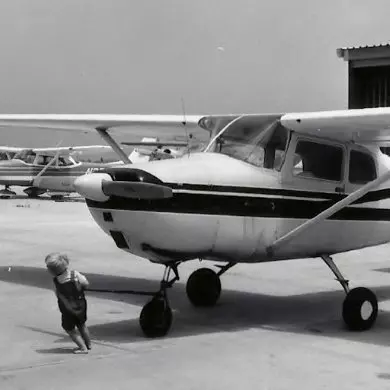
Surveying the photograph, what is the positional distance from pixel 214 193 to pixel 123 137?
5.10 meters

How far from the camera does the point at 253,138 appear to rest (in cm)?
779

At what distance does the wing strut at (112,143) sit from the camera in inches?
399

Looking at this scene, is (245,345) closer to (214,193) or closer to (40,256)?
(214,193)

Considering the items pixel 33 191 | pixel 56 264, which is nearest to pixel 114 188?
pixel 56 264

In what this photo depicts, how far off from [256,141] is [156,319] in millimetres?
2043

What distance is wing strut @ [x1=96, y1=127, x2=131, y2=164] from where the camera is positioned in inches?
399

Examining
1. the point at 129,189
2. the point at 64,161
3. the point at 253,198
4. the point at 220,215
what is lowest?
the point at 64,161

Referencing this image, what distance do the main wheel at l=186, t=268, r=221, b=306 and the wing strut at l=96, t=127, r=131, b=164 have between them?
1.87m

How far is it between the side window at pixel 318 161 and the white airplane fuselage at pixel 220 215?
19 cm

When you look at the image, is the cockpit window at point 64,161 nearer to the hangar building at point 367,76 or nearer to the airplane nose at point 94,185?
the hangar building at point 367,76

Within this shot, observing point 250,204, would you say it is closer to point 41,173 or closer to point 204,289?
point 204,289

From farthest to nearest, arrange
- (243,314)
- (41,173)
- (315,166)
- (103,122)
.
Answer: (41,173)
(103,122)
(243,314)
(315,166)

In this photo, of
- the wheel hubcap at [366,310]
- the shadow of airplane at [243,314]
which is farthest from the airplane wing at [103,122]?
the wheel hubcap at [366,310]

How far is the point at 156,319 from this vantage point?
718 centimetres
